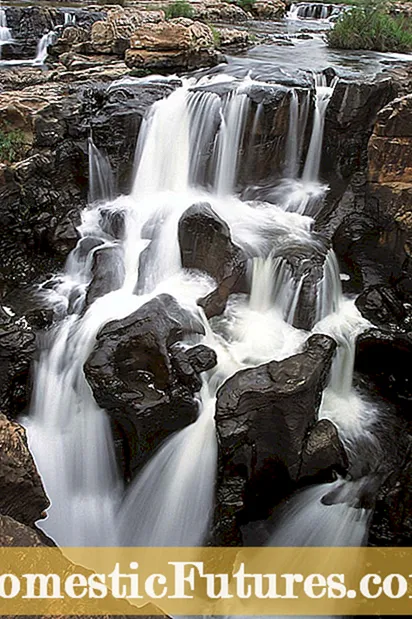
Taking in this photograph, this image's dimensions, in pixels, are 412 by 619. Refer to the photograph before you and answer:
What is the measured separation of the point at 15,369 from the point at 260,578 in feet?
12.7

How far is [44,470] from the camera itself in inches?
256

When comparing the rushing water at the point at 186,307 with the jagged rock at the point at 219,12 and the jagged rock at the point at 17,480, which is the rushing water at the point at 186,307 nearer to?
the jagged rock at the point at 17,480

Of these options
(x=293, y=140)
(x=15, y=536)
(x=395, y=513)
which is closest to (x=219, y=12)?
(x=293, y=140)

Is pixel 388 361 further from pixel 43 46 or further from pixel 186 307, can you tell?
pixel 43 46

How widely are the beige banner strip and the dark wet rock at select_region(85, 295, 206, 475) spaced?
42.5 inches

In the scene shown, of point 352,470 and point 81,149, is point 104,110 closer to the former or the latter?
point 81,149

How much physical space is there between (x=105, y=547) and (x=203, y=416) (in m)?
1.81

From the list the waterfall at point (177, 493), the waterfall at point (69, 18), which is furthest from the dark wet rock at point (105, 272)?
the waterfall at point (69, 18)

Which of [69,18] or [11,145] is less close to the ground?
[69,18]

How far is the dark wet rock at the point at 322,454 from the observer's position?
19.4 ft

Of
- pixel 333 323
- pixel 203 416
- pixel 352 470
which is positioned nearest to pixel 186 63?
pixel 333 323

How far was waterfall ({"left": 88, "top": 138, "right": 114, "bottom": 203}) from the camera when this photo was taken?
32.1 ft

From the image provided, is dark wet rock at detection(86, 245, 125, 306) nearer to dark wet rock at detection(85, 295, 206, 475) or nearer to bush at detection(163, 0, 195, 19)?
dark wet rock at detection(85, 295, 206, 475)

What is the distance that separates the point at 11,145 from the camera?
9250 mm
